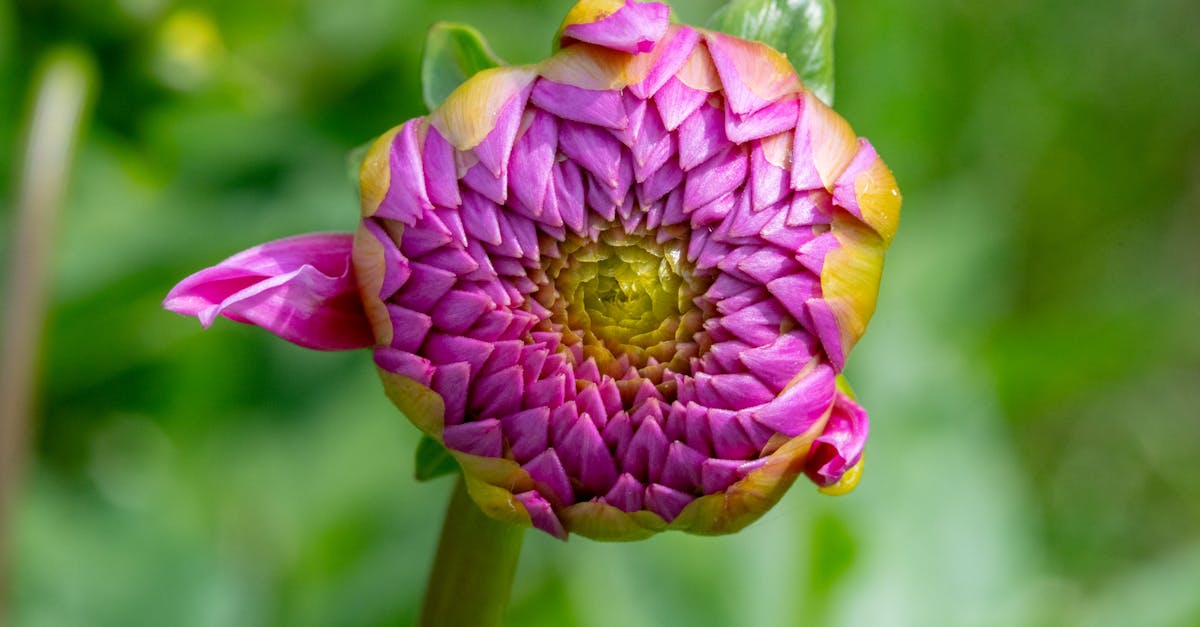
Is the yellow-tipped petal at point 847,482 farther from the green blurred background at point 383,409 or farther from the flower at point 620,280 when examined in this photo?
the green blurred background at point 383,409

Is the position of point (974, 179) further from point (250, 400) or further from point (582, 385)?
point (582, 385)

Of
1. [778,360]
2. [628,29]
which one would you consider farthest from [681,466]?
[628,29]

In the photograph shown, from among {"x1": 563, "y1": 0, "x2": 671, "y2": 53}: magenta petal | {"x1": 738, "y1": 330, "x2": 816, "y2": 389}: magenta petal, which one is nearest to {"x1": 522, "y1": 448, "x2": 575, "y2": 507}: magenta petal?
{"x1": 738, "y1": 330, "x2": 816, "y2": 389}: magenta petal

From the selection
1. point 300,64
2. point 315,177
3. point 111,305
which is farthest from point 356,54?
point 111,305

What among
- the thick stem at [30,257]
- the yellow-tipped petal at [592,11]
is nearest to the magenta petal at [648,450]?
the yellow-tipped petal at [592,11]

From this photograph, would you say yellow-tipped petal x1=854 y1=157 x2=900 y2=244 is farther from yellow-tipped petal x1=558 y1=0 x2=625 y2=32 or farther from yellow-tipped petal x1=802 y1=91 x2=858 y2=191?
yellow-tipped petal x1=558 y1=0 x2=625 y2=32
